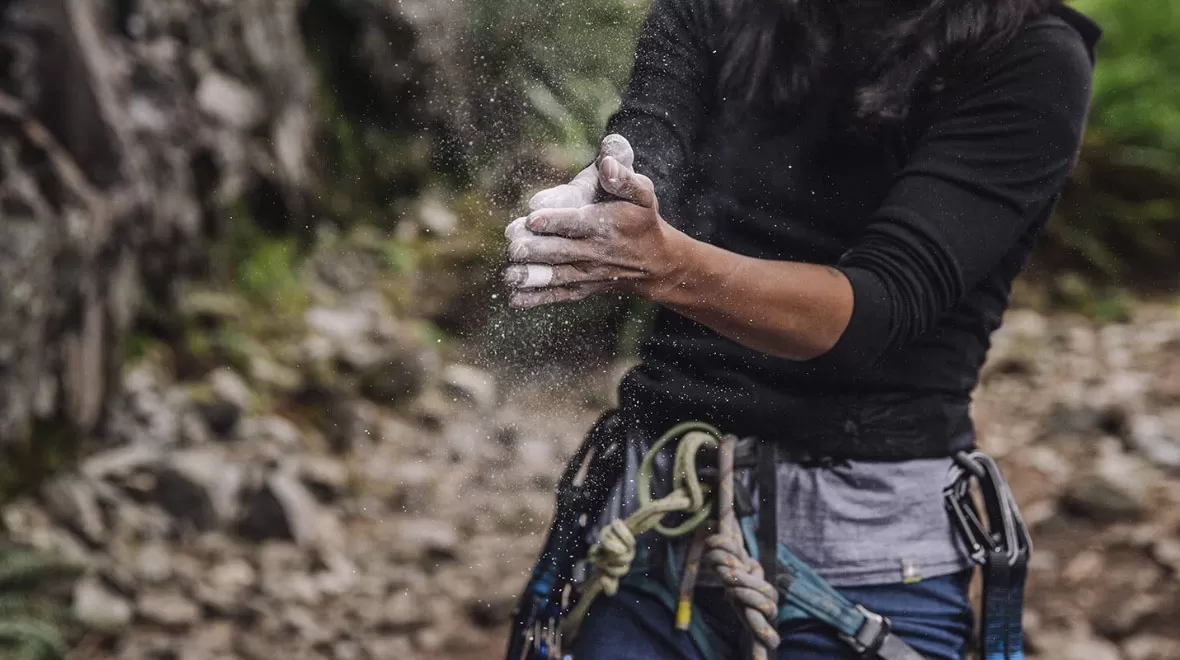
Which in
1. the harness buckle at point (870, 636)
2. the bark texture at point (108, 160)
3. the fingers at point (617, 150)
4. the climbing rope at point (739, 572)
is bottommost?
the harness buckle at point (870, 636)

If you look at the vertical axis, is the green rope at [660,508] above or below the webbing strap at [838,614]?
above

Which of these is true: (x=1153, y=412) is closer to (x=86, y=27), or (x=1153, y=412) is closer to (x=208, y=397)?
(x=208, y=397)

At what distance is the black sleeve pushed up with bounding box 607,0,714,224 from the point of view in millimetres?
941

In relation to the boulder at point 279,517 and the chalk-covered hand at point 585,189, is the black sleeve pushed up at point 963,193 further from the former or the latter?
the boulder at point 279,517

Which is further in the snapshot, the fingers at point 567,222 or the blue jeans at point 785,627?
the blue jeans at point 785,627

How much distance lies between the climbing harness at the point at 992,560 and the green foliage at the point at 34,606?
222 centimetres

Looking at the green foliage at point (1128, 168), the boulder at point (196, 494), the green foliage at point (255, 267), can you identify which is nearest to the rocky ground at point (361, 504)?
the boulder at point (196, 494)

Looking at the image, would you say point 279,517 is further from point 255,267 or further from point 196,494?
point 255,267

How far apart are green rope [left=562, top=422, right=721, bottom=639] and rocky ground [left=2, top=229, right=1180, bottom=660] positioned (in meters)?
1.14

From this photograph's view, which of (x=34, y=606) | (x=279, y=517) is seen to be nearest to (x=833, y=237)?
(x=34, y=606)

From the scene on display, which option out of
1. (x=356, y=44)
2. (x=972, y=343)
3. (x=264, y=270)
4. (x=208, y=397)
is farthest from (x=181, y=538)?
(x=972, y=343)

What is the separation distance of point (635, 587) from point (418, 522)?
88.8 inches

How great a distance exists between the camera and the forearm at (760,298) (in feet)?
3.01

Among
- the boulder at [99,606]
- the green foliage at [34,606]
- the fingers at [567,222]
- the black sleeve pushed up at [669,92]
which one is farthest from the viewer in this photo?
the boulder at [99,606]
